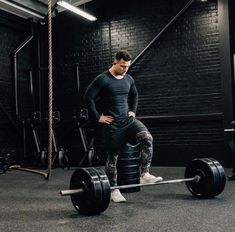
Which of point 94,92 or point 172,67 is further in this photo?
point 172,67

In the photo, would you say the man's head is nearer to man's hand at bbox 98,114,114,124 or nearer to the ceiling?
man's hand at bbox 98,114,114,124

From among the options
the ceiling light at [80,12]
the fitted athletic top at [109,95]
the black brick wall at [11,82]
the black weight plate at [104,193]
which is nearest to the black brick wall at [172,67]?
the ceiling light at [80,12]

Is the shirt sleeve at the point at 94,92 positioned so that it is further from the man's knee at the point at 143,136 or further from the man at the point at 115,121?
the man's knee at the point at 143,136

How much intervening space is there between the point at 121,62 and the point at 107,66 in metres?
4.09

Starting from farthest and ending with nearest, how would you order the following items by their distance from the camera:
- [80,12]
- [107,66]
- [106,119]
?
1. [107,66]
2. [80,12]
3. [106,119]

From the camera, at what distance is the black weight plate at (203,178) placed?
3348mm

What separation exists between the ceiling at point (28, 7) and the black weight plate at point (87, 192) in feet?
16.0

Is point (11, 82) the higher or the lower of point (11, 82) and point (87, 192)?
the higher

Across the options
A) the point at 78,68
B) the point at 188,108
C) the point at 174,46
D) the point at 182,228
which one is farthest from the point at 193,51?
the point at 182,228

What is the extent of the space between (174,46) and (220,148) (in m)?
2.02

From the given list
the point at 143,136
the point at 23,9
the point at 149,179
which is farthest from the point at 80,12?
the point at 149,179

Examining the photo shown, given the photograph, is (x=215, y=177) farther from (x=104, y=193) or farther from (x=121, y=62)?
(x=121, y=62)

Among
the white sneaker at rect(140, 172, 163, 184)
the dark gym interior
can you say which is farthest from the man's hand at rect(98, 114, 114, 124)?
the dark gym interior

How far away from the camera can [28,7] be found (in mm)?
7180
